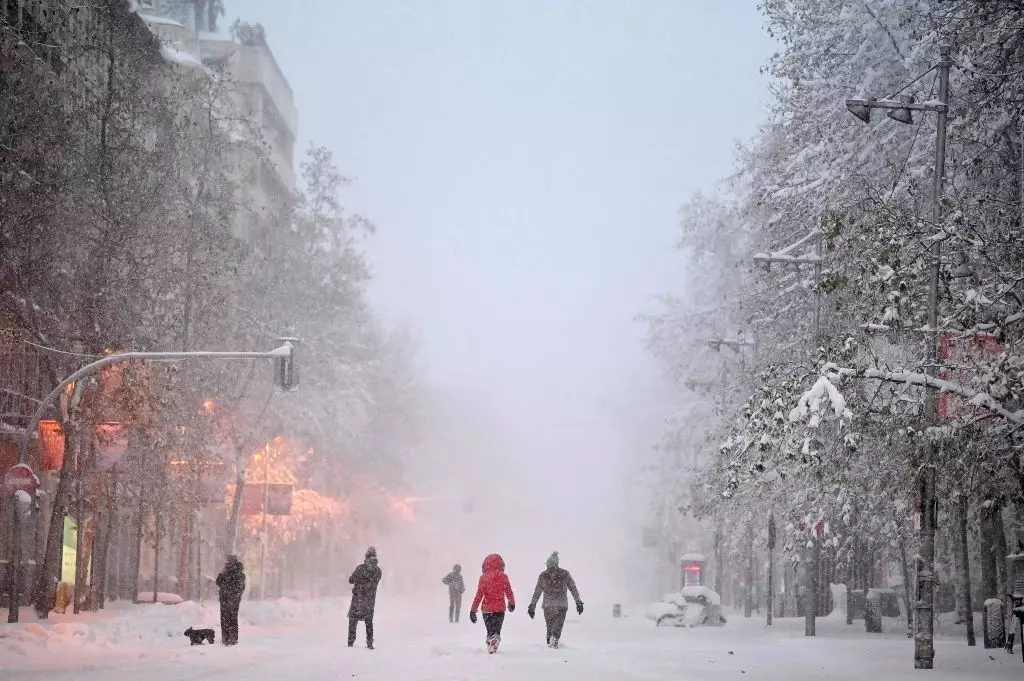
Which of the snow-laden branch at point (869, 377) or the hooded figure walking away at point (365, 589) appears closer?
the snow-laden branch at point (869, 377)

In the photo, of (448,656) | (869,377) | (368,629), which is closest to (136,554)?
(368,629)

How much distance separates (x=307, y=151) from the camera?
177ft

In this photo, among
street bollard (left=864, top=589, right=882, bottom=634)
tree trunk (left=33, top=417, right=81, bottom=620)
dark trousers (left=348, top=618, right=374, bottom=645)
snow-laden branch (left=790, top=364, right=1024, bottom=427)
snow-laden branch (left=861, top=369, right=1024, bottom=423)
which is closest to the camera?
snow-laden branch (left=790, top=364, right=1024, bottom=427)

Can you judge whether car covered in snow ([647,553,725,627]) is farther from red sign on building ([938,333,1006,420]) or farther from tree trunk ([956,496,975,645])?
red sign on building ([938,333,1006,420])

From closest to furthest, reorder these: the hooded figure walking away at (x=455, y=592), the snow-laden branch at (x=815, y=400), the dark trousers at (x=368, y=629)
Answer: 1. the snow-laden branch at (x=815, y=400)
2. the dark trousers at (x=368, y=629)
3. the hooded figure walking away at (x=455, y=592)

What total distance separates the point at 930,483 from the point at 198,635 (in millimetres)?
12549

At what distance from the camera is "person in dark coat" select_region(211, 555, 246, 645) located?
2339 centimetres

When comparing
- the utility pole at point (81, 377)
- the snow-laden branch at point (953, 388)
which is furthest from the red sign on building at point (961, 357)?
the utility pole at point (81, 377)

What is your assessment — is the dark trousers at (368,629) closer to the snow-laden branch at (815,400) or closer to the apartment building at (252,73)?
the snow-laden branch at (815,400)

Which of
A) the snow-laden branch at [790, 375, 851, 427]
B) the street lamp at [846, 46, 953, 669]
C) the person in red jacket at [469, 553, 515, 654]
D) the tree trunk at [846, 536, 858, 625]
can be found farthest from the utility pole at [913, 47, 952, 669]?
the tree trunk at [846, 536, 858, 625]

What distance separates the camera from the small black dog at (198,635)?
23.4 m

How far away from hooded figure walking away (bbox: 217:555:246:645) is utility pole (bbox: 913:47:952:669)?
11.1m

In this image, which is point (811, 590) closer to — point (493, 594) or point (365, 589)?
point (493, 594)

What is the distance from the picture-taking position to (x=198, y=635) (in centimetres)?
2353
